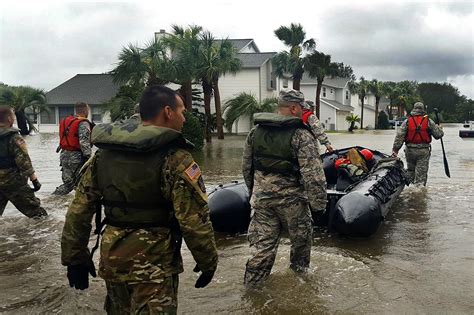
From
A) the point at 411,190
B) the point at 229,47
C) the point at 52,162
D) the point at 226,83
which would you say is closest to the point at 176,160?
the point at 411,190

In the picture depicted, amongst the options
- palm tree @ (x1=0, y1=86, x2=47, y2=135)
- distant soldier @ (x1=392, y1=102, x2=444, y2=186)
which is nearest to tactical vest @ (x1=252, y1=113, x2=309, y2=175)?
distant soldier @ (x1=392, y1=102, x2=444, y2=186)

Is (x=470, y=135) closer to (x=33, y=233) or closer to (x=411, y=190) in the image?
(x=411, y=190)

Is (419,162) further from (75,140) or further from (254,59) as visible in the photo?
(254,59)

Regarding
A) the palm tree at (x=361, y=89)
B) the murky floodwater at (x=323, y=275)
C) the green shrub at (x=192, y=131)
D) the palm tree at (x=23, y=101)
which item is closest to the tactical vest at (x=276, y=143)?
the murky floodwater at (x=323, y=275)

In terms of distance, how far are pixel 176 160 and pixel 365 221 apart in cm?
400

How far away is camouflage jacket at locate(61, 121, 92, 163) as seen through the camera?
8.40 meters

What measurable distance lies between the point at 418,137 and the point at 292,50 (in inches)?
935

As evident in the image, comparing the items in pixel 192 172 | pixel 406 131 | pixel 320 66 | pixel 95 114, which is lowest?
pixel 406 131

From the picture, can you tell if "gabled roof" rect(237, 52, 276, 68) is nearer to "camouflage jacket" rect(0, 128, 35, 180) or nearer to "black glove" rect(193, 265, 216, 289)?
"camouflage jacket" rect(0, 128, 35, 180)

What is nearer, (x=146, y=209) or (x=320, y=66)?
(x=146, y=209)

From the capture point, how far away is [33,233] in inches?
271

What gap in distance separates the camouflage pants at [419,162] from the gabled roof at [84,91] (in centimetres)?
2979

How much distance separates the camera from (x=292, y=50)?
32719 mm

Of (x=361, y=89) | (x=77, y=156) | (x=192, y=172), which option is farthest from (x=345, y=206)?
(x=361, y=89)
